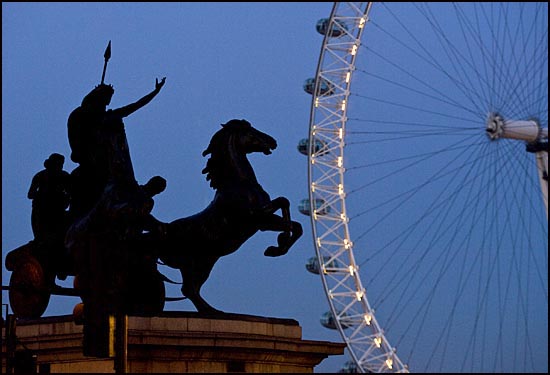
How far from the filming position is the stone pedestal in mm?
15336

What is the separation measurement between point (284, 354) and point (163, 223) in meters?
2.03

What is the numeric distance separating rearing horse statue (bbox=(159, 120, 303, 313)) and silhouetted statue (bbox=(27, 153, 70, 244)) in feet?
4.68

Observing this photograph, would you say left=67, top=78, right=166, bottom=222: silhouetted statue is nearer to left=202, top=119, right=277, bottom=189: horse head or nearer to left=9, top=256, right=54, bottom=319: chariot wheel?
left=9, top=256, right=54, bottom=319: chariot wheel

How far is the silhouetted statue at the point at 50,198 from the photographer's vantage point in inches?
663

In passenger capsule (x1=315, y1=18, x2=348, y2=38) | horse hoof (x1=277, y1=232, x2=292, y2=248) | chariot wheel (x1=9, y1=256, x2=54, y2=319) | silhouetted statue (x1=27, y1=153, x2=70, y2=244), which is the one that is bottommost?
chariot wheel (x1=9, y1=256, x2=54, y2=319)

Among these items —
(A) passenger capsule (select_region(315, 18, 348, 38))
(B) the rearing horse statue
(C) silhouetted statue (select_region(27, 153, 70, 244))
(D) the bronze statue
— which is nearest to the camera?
(D) the bronze statue

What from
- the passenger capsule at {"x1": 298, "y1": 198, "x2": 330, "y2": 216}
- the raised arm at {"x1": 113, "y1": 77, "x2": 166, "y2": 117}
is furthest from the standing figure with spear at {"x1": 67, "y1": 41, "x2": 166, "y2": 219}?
the passenger capsule at {"x1": 298, "y1": 198, "x2": 330, "y2": 216}

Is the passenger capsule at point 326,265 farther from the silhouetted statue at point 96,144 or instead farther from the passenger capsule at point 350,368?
the silhouetted statue at point 96,144

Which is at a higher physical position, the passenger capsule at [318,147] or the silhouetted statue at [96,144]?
the passenger capsule at [318,147]

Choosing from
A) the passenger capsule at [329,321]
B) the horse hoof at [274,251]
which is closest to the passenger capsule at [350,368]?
the passenger capsule at [329,321]

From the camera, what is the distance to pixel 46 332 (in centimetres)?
1591

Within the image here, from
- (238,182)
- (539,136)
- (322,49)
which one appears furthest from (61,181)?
(322,49)

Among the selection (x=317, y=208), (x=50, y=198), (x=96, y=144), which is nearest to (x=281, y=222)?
(x=96, y=144)

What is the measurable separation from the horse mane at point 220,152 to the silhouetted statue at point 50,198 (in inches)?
66.4
